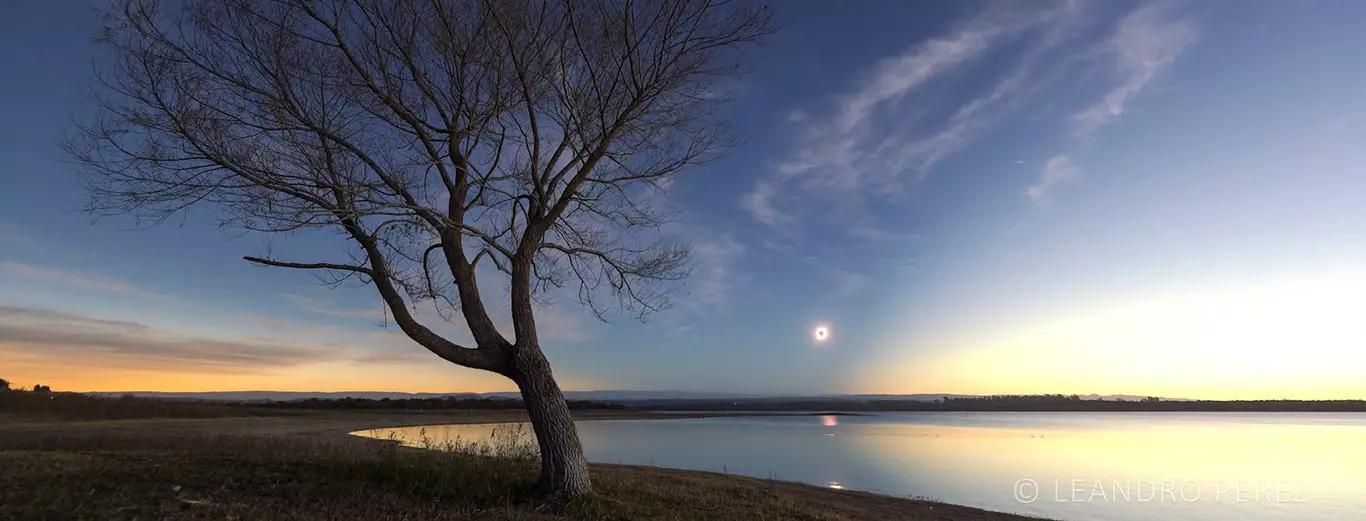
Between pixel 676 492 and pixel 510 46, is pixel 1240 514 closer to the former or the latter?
pixel 676 492

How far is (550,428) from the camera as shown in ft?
33.9

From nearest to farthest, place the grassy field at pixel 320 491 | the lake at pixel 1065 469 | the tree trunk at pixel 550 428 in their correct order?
the grassy field at pixel 320 491 → the tree trunk at pixel 550 428 → the lake at pixel 1065 469

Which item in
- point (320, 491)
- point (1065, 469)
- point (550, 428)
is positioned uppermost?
point (550, 428)

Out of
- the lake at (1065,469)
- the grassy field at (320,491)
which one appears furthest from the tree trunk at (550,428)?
the lake at (1065,469)

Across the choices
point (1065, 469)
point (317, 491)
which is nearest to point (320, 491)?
point (317, 491)

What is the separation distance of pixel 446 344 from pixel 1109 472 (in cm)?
3110

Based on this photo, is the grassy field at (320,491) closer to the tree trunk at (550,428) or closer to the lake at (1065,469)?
the tree trunk at (550,428)

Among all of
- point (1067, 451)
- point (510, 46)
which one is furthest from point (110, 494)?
point (1067, 451)

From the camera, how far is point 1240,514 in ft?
67.3

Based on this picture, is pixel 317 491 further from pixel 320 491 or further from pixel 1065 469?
pixel 1065 469

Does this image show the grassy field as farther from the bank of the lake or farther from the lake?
the lake

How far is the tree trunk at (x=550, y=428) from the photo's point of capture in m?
10.1

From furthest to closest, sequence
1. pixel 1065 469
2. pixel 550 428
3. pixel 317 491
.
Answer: pixel 1065 469, pixel 550 428, pixel 317 491

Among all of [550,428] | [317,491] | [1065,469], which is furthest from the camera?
[1065,469]
